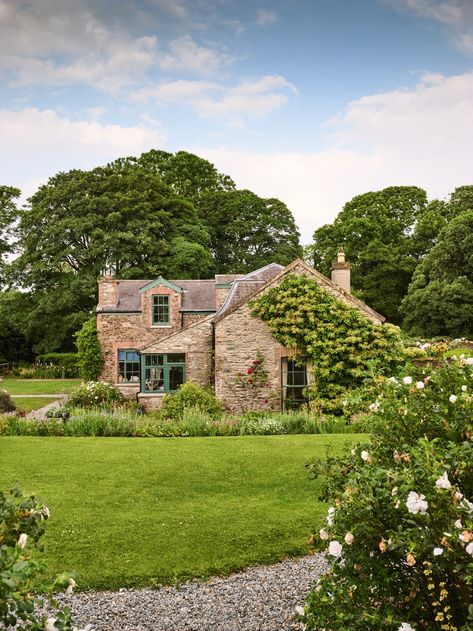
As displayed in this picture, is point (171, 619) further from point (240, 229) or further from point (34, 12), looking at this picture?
point (240, 229)

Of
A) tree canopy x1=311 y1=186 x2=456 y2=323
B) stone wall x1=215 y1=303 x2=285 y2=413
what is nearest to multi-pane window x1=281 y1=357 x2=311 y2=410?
stone wall x1=215 y1=303 x2=285 y2=413

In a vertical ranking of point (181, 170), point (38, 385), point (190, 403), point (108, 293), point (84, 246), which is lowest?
point (38, 385)

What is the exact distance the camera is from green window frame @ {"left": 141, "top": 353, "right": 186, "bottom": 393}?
20.5 m

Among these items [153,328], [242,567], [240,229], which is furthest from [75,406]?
[240,229]

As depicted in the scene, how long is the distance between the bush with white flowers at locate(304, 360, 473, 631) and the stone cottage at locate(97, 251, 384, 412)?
45.6ft

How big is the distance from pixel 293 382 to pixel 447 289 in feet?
65.7

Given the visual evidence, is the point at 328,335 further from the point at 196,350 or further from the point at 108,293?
the point at 108,293

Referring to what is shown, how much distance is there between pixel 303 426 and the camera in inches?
609

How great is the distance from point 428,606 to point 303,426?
11.8 metres

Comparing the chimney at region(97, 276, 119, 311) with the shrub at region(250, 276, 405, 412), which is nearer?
the shrub at region(250, 276, 405, 412)

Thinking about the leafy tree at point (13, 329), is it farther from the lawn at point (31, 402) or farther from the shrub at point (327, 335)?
the shrub at point (327, 335)

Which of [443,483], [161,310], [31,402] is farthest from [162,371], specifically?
[443,483]

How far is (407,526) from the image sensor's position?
11.5 feet

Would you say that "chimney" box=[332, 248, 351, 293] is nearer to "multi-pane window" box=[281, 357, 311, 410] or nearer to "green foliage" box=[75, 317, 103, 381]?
"multi-pane window" box=[281, 357, 311, 410]
